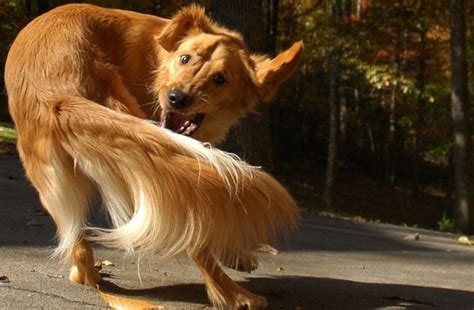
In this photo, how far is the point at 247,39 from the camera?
440 inches

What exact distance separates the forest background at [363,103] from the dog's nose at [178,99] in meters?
5.73

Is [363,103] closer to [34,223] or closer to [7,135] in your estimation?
[7,135]

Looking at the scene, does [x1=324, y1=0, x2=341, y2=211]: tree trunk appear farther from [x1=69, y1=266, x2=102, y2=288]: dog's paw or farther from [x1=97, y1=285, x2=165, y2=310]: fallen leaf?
[x1=97, y1=285, x2=165, y2=310]: fallen leaf

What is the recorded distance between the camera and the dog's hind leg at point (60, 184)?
3877 millimetres

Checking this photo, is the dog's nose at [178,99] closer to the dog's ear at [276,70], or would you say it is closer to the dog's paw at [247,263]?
the dog's ear at [276,70]

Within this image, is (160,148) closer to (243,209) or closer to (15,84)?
(243,209)

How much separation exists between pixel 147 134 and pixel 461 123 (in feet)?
43.6

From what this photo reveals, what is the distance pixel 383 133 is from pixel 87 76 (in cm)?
3097

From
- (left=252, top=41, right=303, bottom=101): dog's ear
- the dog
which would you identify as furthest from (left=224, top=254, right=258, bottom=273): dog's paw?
(left=252, top=41, right=303, bottom=101): dog's ear

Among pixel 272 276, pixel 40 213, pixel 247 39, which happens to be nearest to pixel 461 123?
pixel 247 39

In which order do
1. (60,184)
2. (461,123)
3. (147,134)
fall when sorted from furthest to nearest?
1. (461,123)
2. (60,184)
3. (147,134)

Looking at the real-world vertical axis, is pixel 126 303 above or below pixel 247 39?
below

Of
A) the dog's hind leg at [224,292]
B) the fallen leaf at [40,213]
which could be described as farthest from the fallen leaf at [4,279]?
the fallen leaf at [40,213]

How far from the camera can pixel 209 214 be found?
342 cm
